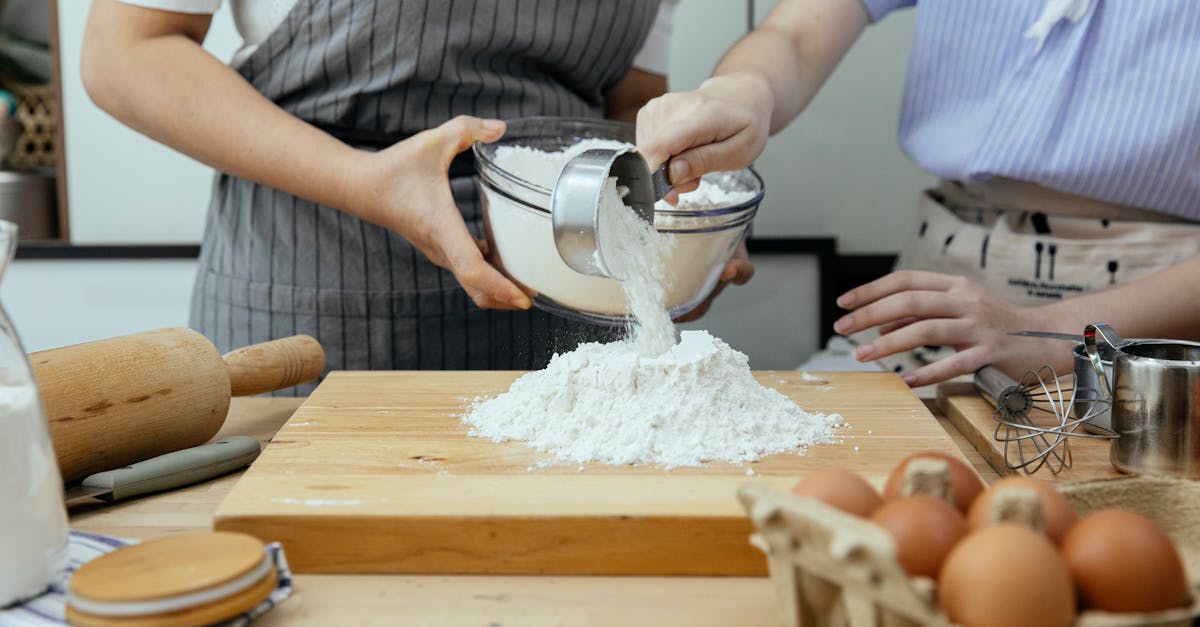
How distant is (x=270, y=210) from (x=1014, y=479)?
1.12 meters

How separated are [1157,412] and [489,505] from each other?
572 mm

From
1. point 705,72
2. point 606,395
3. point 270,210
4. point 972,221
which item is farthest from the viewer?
point 705,72

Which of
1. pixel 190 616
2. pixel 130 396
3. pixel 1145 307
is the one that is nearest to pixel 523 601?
pixel 190 616

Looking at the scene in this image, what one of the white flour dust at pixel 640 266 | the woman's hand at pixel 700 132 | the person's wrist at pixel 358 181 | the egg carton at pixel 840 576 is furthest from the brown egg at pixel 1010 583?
the person's wrist at pixel 358 181

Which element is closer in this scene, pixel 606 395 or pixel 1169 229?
pixel 606 395

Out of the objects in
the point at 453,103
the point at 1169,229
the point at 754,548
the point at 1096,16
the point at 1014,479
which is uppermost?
the point at 1096,16

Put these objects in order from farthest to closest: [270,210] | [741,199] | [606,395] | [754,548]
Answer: [270,210], [741,199], [606,395], [754,548]

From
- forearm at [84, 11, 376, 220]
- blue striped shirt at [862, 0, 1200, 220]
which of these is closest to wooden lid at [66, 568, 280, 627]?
forearm at [84, 11, 376, 220]

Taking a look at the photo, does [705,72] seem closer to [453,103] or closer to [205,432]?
[453,103]

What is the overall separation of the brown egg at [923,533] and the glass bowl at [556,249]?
56 centimetres

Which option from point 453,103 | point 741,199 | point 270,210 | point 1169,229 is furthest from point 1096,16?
point 270,210

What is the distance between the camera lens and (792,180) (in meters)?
2.22

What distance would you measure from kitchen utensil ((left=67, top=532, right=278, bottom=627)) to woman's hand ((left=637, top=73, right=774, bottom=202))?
0.59 m

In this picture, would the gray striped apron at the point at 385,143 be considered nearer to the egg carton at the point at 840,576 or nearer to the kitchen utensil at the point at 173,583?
the kitchen utensil at the point at 173,583
